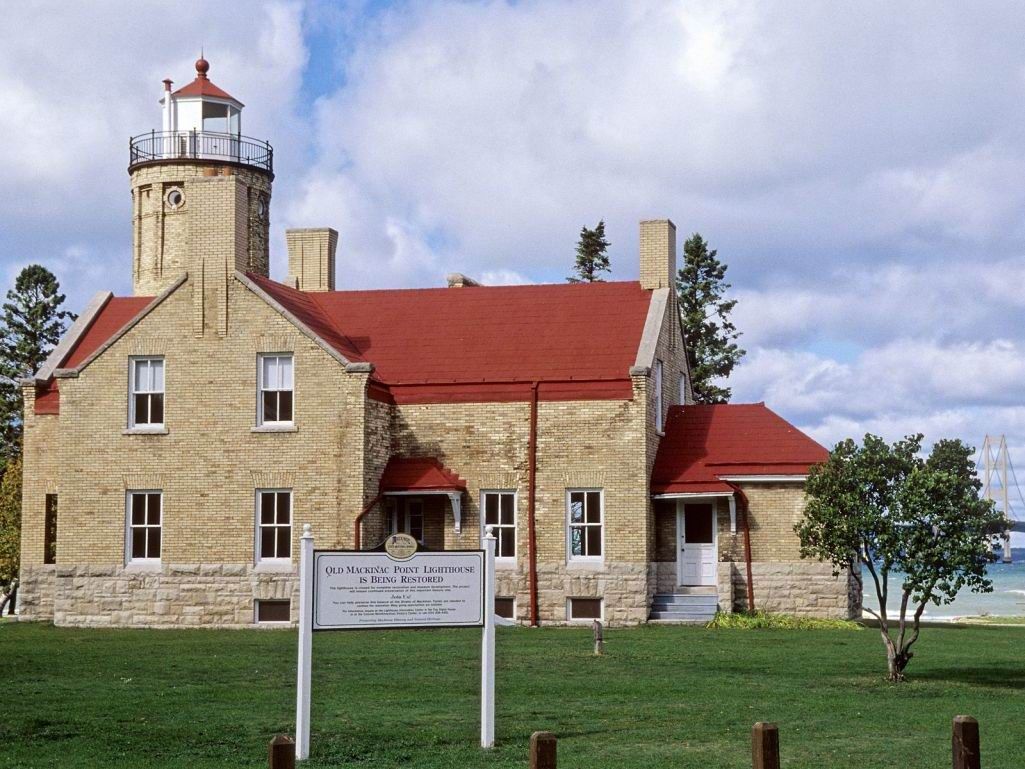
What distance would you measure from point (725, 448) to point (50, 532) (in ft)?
52.7

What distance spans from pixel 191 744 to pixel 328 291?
2519 centimetres

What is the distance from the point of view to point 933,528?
2011 cm

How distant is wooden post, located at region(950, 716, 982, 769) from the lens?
378 inches

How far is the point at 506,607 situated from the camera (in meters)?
33.5

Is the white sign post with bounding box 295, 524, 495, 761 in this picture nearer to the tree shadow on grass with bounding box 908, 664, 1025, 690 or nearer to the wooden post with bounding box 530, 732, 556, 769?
the wooden post with bounding box 530, 732, 556, 769

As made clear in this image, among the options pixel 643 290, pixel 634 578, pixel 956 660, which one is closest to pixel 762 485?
pixel 634 578

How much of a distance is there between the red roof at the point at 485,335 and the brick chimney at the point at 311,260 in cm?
211

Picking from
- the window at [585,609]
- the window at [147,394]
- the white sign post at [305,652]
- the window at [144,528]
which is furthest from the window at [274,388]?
the white sign post at [305,652]

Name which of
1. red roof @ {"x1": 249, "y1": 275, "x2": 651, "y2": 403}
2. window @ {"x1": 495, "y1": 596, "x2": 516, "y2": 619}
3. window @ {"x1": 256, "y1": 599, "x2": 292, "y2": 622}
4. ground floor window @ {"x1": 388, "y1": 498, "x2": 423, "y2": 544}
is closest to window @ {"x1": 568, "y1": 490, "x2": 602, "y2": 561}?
window @ {"x1": 495, "y1": 596, "x2": 516, "y2": 619}

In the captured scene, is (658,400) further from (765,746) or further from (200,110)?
(765,746)

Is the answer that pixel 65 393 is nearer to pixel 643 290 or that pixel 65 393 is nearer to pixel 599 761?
pixel 643 290

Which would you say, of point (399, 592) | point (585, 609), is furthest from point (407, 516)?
point (399, 592)

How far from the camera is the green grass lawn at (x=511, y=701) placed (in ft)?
48.1

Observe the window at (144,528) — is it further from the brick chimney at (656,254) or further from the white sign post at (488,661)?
the white sign post at (488,661)
